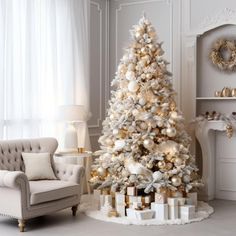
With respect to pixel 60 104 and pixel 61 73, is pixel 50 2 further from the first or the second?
pixel 60 104

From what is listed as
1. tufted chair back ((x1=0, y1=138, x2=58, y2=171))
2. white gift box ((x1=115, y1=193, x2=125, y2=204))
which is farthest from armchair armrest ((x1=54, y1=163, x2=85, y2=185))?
white gift box ((x1=115, y1=193, x2=125, y2=204))

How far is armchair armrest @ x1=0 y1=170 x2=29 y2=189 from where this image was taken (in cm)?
476

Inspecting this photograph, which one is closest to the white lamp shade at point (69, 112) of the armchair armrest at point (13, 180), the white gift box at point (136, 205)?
the white gift box at point (136, 205)

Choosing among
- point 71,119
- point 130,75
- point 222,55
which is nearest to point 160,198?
point 130,75

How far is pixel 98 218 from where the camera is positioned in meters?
5.40

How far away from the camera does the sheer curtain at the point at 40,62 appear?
5863 mm

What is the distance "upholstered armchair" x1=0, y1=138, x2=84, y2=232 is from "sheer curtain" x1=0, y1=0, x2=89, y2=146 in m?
0.39

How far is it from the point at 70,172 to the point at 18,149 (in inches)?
26.8

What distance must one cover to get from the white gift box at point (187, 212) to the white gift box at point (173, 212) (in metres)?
0.05

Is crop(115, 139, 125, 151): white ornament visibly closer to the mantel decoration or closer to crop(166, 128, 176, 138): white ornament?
the mantel decoration

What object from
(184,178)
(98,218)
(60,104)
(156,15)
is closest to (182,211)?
(184,178)

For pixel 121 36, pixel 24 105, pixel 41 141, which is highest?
pixel 121 36

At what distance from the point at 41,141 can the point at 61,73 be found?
1256 millimetres

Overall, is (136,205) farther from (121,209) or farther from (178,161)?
(178,161)
